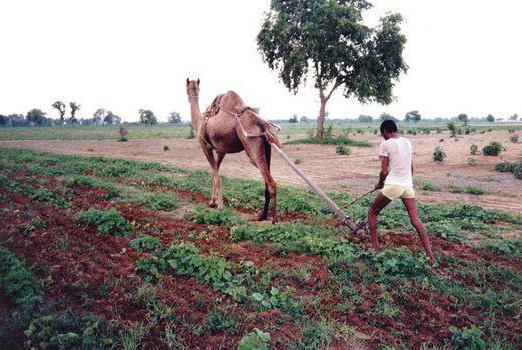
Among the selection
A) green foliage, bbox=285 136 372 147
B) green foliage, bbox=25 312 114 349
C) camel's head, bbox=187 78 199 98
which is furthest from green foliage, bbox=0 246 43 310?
green foliage, bbox=285 136 372 147

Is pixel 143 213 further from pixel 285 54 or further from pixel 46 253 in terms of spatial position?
pixel 285 54

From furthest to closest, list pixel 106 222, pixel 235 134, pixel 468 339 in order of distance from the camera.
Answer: pixel 235 134 < pixel 106 222 < pixel 468 339

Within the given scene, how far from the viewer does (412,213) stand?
5613 millimetres

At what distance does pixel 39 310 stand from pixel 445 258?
229 inches

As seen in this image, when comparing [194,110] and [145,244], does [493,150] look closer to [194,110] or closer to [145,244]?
[194,110]

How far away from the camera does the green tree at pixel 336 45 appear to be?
95.0ft

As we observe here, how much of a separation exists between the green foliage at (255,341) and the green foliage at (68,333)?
1.29m

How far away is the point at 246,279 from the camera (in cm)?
491

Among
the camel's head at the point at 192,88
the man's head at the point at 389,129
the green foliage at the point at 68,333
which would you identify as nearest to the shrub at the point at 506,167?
the man's head at the point at 389,129

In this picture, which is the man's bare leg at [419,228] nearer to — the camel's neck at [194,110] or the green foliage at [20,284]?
the green foliage at [20,284]

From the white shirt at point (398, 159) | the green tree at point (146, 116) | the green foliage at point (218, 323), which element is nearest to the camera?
the green foliage at point (218, 323)

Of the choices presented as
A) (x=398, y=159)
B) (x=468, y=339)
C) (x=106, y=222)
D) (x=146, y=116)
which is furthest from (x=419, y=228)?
(x=146, y=116)

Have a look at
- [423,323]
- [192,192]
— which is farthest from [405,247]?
[192,192]

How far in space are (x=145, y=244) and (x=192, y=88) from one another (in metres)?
5.33
